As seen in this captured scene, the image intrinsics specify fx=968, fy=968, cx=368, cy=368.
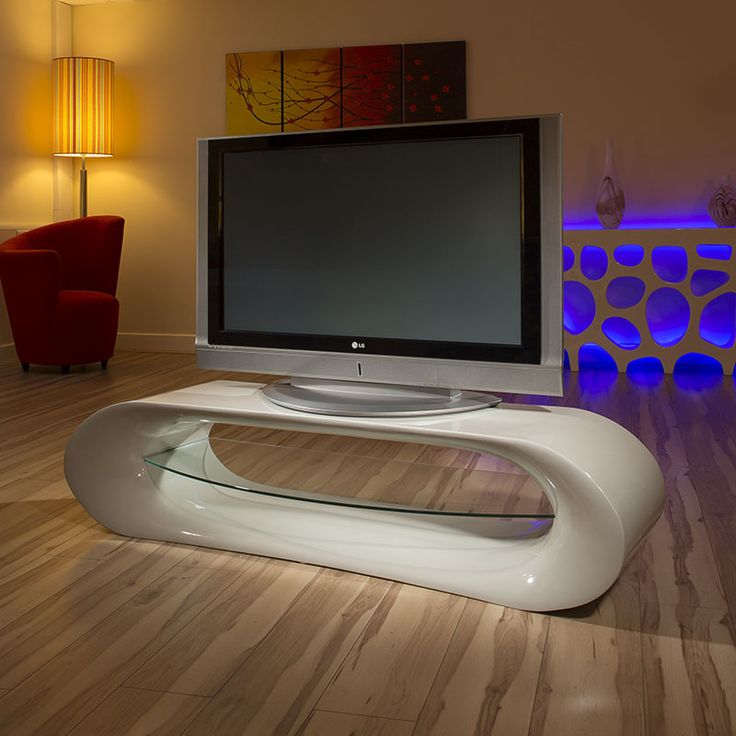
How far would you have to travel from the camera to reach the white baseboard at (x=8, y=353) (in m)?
5.64

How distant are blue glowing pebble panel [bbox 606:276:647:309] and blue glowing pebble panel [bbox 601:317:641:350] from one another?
0.09 metres

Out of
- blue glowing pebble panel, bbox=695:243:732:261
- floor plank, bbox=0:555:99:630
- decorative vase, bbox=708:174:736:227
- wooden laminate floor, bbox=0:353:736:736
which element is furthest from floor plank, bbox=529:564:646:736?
decorative vase, bbox=708:174:736:227

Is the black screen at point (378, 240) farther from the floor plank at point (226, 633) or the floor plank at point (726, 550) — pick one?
the floor plank at point (726, 550)

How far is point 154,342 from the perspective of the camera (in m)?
6.39

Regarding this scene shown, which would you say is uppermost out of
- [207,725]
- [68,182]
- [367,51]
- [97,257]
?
[367,51]

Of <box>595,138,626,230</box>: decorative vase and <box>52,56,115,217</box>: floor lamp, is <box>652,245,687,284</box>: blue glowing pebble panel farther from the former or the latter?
<box>52,56,115,217</box>: floor lamp

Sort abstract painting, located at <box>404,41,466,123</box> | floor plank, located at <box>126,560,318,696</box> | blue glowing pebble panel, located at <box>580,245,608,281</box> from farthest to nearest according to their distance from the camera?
abstract painting, located at <box>404,41,466,123</box>, blue glowing pebble panel, located at <box>580,245,608,281</box>, floor plank, located at <box>126,560,318,696</box>

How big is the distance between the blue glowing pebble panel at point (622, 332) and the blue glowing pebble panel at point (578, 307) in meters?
0.10

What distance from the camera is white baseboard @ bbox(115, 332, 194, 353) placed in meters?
6.34

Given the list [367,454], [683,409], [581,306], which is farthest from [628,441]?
[581,306]

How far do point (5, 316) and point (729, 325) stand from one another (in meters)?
4.15

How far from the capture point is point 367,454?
2.21 meters

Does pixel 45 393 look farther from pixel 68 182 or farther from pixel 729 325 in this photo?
pixel 729 325

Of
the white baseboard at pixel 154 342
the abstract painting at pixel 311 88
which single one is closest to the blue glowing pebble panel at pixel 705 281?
the abstract painting at pixel 311 88
